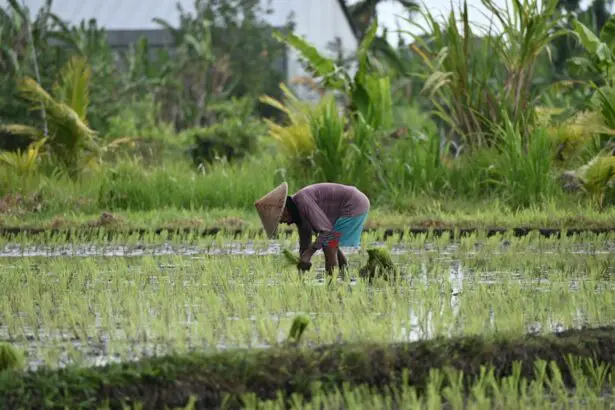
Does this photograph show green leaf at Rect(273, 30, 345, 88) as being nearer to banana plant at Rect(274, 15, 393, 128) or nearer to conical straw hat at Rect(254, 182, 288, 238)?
banana plant at Rect(274, 15, 393, 128)

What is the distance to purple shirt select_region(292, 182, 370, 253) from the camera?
7.38m

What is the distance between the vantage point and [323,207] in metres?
7.65

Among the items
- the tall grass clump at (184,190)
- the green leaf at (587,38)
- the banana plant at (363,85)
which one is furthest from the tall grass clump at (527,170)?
the tall grass clump at (184,190)

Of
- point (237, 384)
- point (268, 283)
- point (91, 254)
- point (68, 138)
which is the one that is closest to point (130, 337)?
point (237, 384)

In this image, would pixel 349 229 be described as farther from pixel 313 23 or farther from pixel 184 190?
pixel 313 23

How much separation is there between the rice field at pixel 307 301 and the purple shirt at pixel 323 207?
0.28 metres

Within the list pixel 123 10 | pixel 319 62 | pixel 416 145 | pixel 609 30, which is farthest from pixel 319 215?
pixel 123 10

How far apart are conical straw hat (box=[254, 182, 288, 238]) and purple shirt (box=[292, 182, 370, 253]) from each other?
203mm

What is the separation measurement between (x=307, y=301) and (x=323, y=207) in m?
1.51

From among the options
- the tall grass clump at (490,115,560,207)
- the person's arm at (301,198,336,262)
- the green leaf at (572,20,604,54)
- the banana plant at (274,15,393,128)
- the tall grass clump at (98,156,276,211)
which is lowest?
the tall grass clump at (98,156,276,211)

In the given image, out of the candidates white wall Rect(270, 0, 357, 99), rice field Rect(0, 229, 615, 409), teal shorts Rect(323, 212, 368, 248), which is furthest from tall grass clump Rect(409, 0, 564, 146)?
white wall Rect(270, 0, 357, 99)

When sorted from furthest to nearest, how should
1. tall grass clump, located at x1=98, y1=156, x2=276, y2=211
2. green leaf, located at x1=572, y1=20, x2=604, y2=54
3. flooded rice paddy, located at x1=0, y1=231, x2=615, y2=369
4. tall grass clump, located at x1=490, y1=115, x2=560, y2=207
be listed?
tall grass clump, located at x1=98, y1=156, x2=276, y2=211, green leaf, located at x1=572, y1=20, x2=604, y2=54, tall grass clump, located at x1=490, y1=115, x2=560, y2=207, flooded rice paddy, located at x1=0, y1=231, x2=615, y2=369

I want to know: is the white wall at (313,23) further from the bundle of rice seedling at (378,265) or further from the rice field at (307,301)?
the bundle of rice seedling at (378,265)

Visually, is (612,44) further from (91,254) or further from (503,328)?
(503,328)
